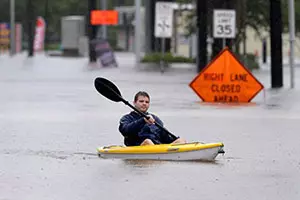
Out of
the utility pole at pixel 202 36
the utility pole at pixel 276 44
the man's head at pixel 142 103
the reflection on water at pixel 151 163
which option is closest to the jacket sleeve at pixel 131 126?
the man's head at pixel 142 103

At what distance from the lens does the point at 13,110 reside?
20891mm

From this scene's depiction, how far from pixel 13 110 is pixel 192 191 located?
11.4 m

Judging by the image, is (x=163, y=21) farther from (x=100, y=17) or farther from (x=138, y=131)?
(x=138, y=131)

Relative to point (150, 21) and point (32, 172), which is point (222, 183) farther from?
point (150, 21)

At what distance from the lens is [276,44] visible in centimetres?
2894

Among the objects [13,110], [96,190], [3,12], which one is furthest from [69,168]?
[3,12]

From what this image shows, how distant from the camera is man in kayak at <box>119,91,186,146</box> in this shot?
40.5ft

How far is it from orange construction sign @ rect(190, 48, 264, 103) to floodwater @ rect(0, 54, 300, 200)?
43 cm

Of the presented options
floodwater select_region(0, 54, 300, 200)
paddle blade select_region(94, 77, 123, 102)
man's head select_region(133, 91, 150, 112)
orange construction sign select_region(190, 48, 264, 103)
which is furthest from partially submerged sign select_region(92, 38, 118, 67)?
man's head select_region(133, 91, 150, 112)

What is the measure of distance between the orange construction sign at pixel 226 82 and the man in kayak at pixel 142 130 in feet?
33.7

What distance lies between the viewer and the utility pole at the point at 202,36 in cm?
3941

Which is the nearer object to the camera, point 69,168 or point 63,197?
point 63,197

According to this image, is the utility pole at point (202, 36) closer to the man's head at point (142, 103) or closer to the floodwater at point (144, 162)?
the floodwater at point (144, 162)

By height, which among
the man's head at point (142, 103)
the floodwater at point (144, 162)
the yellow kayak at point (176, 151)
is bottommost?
the floodwater at point (144, 162)
